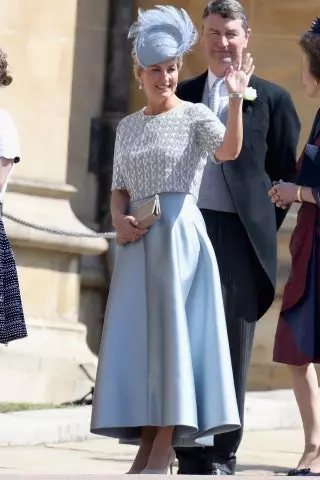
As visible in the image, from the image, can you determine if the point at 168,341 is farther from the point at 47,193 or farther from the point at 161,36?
the point at 47,193

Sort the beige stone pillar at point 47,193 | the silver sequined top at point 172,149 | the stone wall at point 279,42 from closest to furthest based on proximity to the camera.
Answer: the silver sequined top at point 172,149 → the beige stone pillar at point 47,193 → the stone wall at point 279,42

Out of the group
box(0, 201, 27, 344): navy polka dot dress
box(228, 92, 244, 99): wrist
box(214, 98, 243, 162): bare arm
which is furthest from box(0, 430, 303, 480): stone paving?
box(228, 92, 244, 99): wrist

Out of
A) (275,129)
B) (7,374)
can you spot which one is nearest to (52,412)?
(7,374)

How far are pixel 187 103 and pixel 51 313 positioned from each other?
14.9 ft

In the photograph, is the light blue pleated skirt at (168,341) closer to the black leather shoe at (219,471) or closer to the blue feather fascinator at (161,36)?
the black leather shoe at (219,471)

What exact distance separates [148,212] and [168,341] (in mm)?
455

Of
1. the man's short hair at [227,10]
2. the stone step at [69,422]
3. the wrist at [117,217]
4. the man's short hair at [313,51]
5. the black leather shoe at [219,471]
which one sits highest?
the man's short hair at [227,10]

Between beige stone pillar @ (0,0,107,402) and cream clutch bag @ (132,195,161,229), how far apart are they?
165 inches

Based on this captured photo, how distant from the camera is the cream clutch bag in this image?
6379mm

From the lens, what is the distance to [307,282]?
698 centimetres

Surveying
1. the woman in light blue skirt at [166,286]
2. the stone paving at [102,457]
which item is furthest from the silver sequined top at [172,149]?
the stone paving at [102,457]

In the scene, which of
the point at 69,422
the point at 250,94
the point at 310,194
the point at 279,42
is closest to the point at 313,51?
the point at 250,94

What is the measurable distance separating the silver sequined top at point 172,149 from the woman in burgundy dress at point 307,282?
19.2 inches

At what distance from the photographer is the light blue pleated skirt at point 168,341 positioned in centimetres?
628
